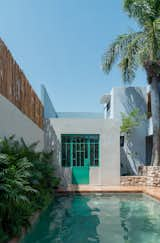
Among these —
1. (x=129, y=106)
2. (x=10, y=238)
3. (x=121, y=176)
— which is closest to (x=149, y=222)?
(x=10, y=238)

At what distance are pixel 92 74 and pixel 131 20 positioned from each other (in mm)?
4043

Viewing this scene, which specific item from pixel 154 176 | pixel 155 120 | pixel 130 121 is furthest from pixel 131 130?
pixel 154 176

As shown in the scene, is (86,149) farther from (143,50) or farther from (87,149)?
(143,50)

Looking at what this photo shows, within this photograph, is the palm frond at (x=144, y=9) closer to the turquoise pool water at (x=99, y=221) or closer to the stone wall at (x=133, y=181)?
the stone wall at (x=133, y=181)

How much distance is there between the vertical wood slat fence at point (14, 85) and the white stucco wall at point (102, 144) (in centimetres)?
304

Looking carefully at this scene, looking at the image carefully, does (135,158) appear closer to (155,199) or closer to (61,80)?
(155,199)

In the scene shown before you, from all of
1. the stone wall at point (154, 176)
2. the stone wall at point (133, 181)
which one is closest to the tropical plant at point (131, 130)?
the stone wall at point (133, 181)

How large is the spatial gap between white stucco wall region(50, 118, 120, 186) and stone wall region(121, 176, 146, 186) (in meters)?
0.29

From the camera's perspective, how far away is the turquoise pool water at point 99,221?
5.12 metres

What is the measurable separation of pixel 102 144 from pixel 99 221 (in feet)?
20.0

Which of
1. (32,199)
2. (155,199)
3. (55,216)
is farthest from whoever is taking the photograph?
(155,199)

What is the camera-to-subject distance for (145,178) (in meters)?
11.9

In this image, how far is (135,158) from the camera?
13.6 metres

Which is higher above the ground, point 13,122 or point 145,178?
point 13,122
